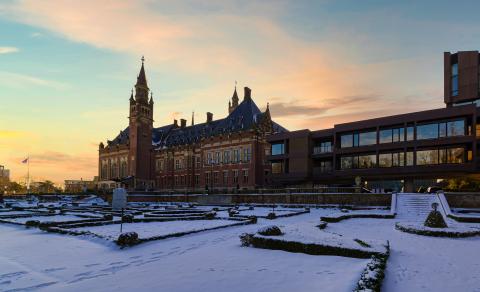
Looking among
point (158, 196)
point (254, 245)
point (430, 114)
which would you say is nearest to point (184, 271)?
point (254, 245)

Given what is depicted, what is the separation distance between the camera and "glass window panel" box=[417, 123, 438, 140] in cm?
4829

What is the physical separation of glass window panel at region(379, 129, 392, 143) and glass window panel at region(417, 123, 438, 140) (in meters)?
4.04

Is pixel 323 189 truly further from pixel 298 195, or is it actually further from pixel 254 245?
pixel 254 245

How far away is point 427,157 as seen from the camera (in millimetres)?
49125

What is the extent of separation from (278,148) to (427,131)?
Result: 84.7ft

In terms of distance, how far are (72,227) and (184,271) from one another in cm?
1394

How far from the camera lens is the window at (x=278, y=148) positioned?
65.7 m

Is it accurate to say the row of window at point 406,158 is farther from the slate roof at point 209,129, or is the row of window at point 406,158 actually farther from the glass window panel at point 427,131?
the slate roof at point 209,129

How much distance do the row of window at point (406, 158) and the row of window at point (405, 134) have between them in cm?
197

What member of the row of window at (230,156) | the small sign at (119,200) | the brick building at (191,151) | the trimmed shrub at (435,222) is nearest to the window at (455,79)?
the brick building at (191,151)

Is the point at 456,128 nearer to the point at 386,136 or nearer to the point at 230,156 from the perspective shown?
the point at 386,136

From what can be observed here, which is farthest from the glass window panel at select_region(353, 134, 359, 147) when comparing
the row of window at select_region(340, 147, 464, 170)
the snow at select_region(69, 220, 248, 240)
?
the snow at select_region(69, 220, 248, 240)

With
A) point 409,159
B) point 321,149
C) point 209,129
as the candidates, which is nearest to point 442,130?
point 409,159

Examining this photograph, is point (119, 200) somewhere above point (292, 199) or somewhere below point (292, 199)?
above
